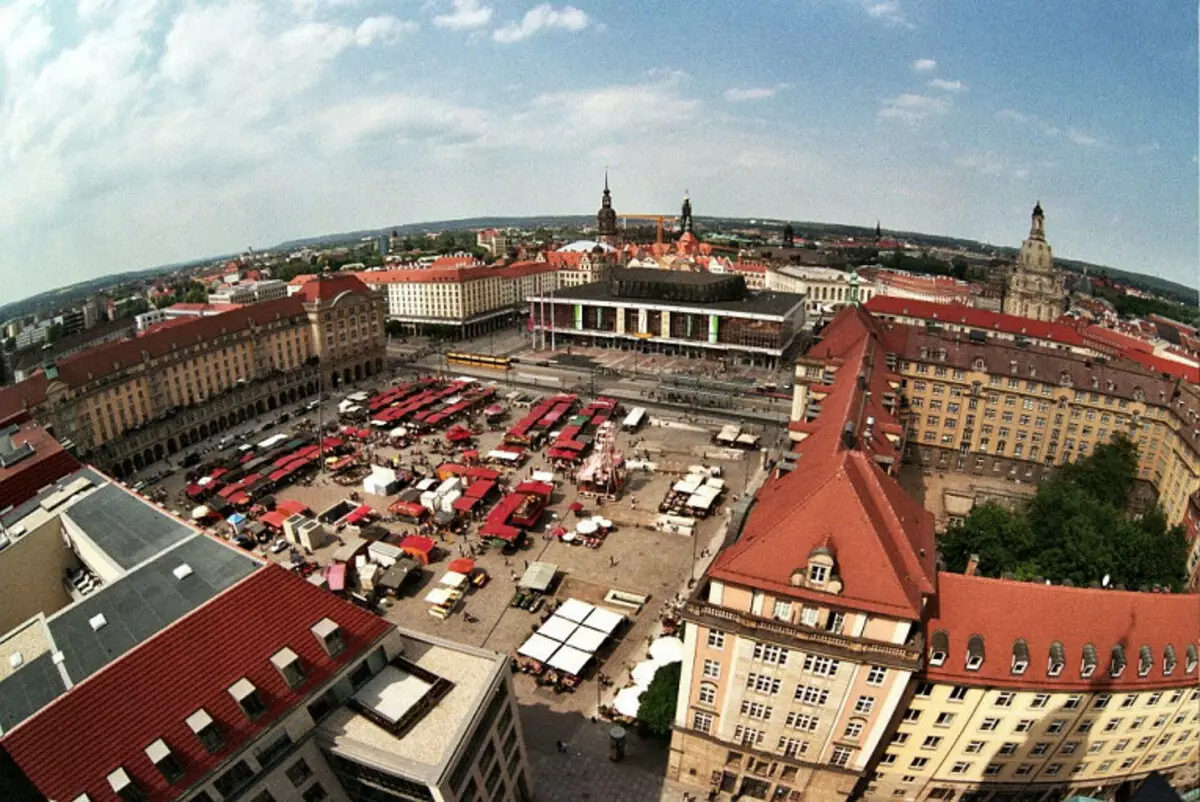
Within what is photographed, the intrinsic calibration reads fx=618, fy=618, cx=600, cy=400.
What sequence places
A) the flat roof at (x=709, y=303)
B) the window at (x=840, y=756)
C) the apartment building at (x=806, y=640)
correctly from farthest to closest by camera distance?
the flat roof at (x=709, y=303) → the window at (x=840, y=756) → the apartment building at (x=806, y=640)

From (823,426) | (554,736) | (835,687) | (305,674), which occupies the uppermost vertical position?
(823,426)

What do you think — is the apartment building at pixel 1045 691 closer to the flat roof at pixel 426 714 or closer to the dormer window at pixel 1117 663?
the dormer window at pixel 1117 663

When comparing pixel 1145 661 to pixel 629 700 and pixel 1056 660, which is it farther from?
pixel 629 700

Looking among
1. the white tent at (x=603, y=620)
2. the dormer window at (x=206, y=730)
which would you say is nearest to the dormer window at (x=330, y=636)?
the dormer window at (x=206, y=730)

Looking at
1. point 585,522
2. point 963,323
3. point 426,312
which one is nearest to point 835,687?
point 585,522

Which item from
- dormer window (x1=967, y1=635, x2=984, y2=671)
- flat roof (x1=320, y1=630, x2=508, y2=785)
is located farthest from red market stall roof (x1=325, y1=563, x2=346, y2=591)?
dormer window (x1=967, y1=635, x2=984, y2=671)

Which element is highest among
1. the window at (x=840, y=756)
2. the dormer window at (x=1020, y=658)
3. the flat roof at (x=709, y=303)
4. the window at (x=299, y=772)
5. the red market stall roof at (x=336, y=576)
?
the flat roof at (x=709, y=303)

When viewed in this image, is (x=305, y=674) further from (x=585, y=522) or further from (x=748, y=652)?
(x=585, y=522)
